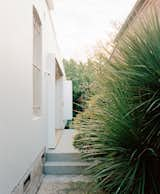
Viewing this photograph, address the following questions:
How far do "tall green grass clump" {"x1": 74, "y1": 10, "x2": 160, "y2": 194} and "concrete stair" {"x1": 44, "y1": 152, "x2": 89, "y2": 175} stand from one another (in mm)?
3240

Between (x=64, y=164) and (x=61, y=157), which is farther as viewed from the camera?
(x=61, y=157)

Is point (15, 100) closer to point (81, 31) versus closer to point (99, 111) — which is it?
point (99, 111)

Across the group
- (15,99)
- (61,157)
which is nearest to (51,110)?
(61,157)

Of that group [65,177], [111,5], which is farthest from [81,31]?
[65,177]

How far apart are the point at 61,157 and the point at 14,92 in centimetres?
413

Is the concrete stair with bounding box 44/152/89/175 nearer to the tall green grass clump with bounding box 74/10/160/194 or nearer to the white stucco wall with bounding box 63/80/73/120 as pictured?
the tall green grass clump with bounding box 74/10/160/194

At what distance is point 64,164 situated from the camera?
22.5ft

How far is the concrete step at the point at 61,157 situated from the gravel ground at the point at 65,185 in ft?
2.40

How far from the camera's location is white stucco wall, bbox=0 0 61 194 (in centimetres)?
291

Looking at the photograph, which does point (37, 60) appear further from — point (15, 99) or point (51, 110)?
point (15, 99)

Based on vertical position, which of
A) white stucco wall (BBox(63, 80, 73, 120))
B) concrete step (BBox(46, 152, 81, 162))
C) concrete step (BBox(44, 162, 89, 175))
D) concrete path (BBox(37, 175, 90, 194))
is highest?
white stucco wall (BBox(63, 80, 73, 120))

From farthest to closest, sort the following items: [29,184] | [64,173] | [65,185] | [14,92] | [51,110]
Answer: [51,110] → [64,173] → [65,185] → [29,184] → [14,92]

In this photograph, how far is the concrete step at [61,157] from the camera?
7.11m

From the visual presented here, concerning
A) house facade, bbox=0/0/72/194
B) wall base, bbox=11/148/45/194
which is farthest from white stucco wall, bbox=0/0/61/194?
wall base, bbox=11/148/45/194
